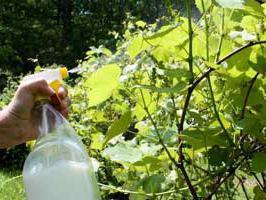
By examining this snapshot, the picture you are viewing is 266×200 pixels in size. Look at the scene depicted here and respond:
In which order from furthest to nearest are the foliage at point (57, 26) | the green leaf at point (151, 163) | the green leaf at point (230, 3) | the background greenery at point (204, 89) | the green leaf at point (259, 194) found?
1. the foliage at point (57, 26)
2. the green leaf at point (259, 194)
3. the green leaf at point (151, 163)
4. the background greenery at point (204, 89)
5. the green leaf at point (230, 3)

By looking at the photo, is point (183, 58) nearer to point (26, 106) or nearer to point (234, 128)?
point (234, 128)

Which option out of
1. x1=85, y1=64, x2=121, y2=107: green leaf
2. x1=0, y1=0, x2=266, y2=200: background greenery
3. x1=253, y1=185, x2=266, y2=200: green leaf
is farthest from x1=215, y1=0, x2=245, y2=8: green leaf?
x1=253, y1=185, x2=266, y2=200: green leaf

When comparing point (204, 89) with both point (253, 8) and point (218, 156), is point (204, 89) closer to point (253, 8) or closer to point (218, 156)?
point (218, 156)

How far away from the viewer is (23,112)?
127 centimetres

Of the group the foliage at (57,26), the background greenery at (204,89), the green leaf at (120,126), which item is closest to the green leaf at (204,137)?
the background greenery at (204,89)

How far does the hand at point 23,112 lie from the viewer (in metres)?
1.16

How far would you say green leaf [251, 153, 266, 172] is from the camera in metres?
1.06

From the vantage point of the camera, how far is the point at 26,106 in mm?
1239

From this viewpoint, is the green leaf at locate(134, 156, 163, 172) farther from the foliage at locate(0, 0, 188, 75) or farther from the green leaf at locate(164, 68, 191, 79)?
the foliage at locate(0, 0, 188, 75)

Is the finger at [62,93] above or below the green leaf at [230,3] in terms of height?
above

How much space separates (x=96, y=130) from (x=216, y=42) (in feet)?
4.29

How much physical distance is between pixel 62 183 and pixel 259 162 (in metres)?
0.34

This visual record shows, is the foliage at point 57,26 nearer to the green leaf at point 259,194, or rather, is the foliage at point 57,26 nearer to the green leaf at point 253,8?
the green leaf at point 259,194

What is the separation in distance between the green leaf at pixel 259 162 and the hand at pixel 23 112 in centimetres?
38
